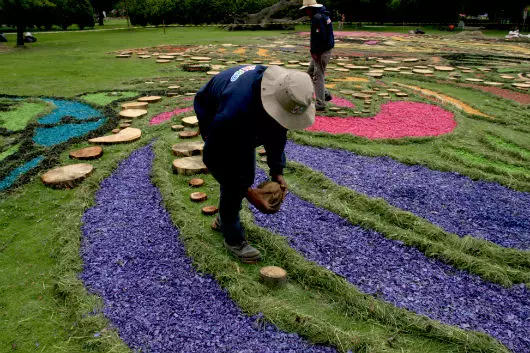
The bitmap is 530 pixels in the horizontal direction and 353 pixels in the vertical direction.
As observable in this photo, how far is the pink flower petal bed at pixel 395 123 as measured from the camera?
267 inches

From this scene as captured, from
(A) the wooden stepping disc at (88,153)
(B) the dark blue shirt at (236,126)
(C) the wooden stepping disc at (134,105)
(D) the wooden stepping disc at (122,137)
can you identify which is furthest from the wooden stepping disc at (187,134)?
(B) the dark blue shirt at (236,126)

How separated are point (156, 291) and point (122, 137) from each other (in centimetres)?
369

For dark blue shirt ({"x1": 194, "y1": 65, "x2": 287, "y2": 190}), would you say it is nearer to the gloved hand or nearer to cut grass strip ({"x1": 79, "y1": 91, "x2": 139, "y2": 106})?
the gloved hand

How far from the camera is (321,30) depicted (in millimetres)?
7223

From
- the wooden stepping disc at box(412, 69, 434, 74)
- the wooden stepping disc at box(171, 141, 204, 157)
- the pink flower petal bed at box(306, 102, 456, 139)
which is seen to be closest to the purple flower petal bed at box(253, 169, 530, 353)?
the wooden stepping disc at box(171, 141, 204, 157)

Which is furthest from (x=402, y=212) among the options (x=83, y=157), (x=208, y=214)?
(x=83, y=157)

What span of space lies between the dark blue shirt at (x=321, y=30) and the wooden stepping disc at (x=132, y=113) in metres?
3.45

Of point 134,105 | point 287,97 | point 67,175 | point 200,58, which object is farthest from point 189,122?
point 200,58

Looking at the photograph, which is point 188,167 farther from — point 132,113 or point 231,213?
point 132,113

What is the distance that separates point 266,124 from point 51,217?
263cm

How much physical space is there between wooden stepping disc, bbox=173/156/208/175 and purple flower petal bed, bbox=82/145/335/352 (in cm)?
79

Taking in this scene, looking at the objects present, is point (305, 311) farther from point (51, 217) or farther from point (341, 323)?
point (51, 217)

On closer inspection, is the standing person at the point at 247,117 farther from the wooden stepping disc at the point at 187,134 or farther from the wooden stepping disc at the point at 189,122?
the wooden stepping disc at the point at 189,122

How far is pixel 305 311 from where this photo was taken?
2.95 meters
